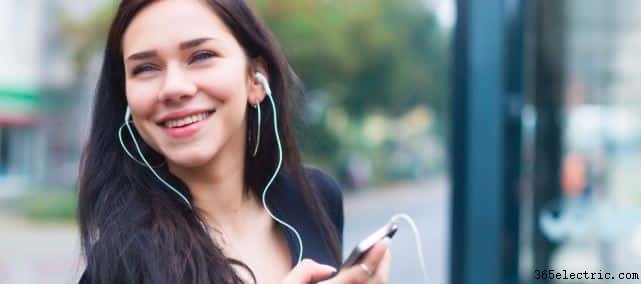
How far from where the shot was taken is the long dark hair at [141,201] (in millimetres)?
1137

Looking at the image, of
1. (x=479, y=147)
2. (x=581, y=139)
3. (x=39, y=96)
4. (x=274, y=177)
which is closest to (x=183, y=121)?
(x=274, y=177)

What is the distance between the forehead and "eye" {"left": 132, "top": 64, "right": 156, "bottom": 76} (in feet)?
0.08

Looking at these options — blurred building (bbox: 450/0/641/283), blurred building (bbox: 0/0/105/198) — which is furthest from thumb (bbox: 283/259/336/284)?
blurred building (bbox: 0/0/105/198)

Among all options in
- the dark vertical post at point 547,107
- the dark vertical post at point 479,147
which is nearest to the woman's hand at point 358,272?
the dark vertical post at point 479,147

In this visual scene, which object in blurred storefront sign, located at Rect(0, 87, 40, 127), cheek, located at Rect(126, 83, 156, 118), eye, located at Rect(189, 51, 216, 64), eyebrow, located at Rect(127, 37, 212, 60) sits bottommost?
blurred storefront sign, located at Rect(0, 87, 40, 127)

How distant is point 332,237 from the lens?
1.42 meters

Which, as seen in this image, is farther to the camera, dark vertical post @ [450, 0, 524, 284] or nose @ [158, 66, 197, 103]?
dark vertical post @ [450, 0, 524, 284]

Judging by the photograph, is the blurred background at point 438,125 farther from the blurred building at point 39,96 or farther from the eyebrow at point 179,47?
the eyebrow at point 179,47

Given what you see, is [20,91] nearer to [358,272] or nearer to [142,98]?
[142,98]

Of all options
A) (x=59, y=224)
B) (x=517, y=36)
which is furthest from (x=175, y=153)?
(x=59, y=224)

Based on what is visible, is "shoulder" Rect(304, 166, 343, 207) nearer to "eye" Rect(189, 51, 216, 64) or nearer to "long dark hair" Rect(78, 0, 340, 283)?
"long dark hair" Rect(78, 0, 340, 283)

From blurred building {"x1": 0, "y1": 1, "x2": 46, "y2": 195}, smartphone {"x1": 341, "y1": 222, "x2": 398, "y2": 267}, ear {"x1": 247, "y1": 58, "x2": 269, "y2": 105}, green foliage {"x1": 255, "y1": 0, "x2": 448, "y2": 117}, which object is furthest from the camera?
blurred building {"x1": 0, "y1": 1, "x2": 46, "y2": 195}

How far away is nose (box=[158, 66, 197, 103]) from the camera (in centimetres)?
118

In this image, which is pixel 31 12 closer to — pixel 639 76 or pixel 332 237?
pixel 639 76
